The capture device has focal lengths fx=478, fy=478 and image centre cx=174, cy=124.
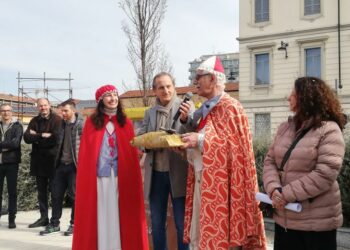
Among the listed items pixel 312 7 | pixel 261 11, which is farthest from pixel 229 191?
pixel 261 11

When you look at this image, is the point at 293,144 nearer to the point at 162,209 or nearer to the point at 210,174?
the point at 210,174

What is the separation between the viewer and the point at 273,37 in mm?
32625

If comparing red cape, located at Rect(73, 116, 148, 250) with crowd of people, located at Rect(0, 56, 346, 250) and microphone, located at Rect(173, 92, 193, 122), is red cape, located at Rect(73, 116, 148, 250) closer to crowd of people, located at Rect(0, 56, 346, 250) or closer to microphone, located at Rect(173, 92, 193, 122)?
crowd of people, located at Rect(0, 56, 346, 250)

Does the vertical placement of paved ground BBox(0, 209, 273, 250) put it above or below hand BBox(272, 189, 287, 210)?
below

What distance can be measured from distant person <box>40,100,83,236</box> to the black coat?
323mm

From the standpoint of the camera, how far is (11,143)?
7.36 m

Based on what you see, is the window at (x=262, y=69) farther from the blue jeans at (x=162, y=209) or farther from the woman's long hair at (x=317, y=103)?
the woman's long hair at (x=317, y=103)

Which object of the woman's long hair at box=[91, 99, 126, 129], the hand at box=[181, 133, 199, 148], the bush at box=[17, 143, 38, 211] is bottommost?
the bush at box=[17, 143, 38, 211]

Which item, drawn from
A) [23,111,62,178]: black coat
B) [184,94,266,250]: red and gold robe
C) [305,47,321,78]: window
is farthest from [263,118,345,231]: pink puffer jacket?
[305,47,321,78]: window

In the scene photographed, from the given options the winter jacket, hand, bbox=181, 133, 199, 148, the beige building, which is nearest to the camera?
hand, bbox=181, 133, 199, 148

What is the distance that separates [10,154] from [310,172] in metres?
5.41

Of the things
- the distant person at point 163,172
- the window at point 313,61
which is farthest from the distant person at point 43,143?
the window at point 313,61

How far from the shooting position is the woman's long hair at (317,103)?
11.2ft

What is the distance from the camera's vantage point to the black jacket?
24.1 ft
